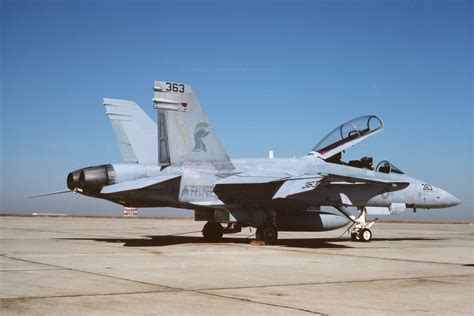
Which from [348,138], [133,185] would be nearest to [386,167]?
[348,138]

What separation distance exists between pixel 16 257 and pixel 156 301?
589cm

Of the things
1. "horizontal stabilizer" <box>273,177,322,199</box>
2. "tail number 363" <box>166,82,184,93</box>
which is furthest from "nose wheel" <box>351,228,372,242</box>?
"tail number 363" <box>166,82,184,93</box>

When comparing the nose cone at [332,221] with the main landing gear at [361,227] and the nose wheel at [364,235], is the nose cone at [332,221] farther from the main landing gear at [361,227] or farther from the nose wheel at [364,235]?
the nose wheel at [364,235]

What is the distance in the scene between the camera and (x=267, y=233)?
16391mm

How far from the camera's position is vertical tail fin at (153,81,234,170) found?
50.0 ft

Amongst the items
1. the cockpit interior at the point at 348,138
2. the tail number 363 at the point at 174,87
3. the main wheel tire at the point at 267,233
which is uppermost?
the tail number 363 at the point at 174,87

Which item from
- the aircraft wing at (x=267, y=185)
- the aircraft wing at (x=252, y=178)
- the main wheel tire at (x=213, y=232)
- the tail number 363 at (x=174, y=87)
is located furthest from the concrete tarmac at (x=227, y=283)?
the main wheel tire at (x=213, y=232)

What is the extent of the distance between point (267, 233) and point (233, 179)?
1895 millimetres

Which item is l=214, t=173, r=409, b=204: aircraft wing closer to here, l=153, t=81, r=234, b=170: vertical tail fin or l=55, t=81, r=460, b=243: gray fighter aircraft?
l=55, t=81, r=460, b=243: gray fighter aircraft

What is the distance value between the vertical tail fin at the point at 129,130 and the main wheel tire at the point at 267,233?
15.7 ft

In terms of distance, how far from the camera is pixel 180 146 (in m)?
15.6

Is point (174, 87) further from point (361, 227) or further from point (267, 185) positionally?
point (361, 227)

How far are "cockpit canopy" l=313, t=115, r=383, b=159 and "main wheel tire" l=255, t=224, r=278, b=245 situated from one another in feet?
9.72

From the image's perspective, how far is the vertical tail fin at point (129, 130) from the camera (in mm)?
19250
